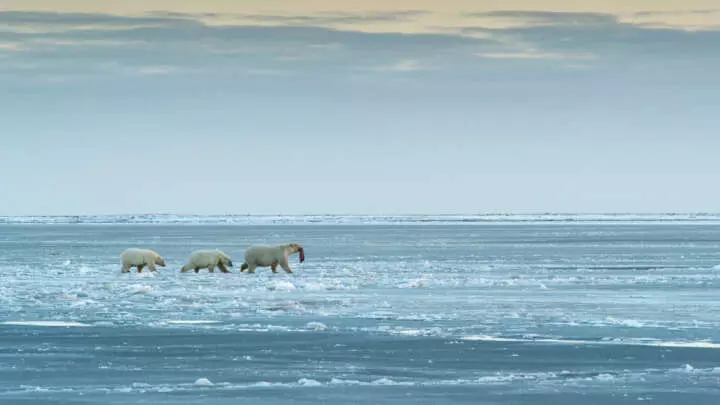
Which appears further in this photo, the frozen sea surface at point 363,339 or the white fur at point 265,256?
the white fur at point 265,256

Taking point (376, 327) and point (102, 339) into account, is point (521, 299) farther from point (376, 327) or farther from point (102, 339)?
point (102, 339)

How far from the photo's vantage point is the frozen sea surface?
10758 mm

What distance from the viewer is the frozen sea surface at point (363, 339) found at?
10.8 m

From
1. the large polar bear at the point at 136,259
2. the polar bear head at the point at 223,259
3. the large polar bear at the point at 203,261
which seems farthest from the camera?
the polar bear head at the point at 223,259

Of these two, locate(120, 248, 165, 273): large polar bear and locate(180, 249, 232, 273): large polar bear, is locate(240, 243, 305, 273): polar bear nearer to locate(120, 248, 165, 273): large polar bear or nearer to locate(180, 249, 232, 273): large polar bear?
locate(180, 249, 232, 273): large polar bear

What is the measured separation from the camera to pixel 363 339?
47.2ft

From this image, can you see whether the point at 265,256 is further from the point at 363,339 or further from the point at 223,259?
the point at 363,339

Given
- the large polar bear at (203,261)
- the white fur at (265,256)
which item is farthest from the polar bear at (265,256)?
the large polar bear at (203,261)

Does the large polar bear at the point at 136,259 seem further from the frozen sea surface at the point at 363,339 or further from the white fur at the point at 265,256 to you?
the white fur at the point at 265,256

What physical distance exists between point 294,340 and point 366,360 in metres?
1.86

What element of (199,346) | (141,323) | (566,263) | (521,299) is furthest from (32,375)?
(566,263)

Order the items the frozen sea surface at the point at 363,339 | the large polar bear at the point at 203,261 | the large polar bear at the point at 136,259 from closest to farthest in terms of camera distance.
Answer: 1. the frozen sea surface at the point at 363,339
2. the large polar bear at the point at 136,259
3. the large polar bear at the point at 203,261

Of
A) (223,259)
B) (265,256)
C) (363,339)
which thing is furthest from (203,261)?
(363,339)

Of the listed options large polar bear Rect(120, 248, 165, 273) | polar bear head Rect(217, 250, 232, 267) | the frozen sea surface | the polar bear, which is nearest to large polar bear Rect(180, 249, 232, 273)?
polar bear head Rect(217, 250, 232, 267)
